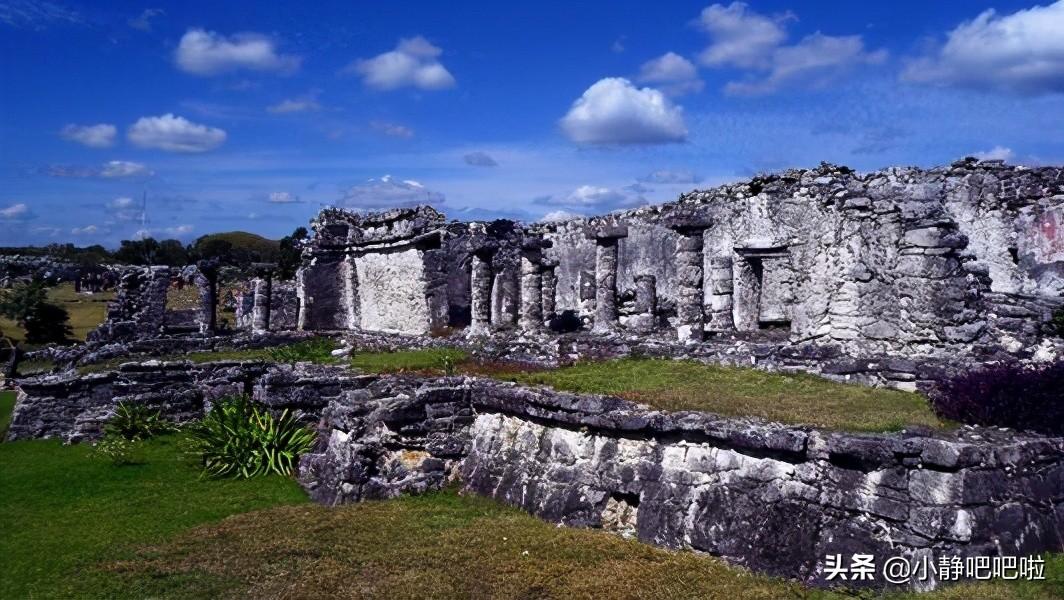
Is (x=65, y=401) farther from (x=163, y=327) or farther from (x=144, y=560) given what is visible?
(x=163, y=327)

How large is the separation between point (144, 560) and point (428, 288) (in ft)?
46.3

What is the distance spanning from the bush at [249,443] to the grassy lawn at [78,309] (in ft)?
62.8

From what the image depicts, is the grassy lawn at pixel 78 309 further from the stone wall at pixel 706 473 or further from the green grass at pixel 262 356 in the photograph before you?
the stone wall at pixel 706 473

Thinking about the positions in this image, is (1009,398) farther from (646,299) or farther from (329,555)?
(646,299)

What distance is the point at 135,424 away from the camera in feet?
41.3

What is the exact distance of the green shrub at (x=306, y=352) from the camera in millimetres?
15664

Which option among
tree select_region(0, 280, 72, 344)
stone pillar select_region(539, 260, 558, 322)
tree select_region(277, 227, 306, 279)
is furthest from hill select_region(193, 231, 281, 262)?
stone pillar select_region(539, 260, 558, 322)

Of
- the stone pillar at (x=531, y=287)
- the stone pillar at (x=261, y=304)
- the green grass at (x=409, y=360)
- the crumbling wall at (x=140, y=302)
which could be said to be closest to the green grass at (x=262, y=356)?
the green grass at (x=409, y=360)

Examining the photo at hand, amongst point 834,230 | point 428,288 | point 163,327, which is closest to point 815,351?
point 834,230

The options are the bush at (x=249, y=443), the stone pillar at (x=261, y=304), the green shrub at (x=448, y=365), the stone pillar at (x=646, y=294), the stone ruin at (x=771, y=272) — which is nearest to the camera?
the bush at (x=249, y=443)

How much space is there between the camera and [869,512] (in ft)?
19.1

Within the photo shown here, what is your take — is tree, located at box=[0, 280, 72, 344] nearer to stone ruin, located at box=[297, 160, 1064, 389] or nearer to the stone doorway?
stone ruin, located at box=[297, 160, 1064, 389]

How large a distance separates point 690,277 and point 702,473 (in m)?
7.47

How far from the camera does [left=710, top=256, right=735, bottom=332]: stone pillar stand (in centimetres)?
1479
